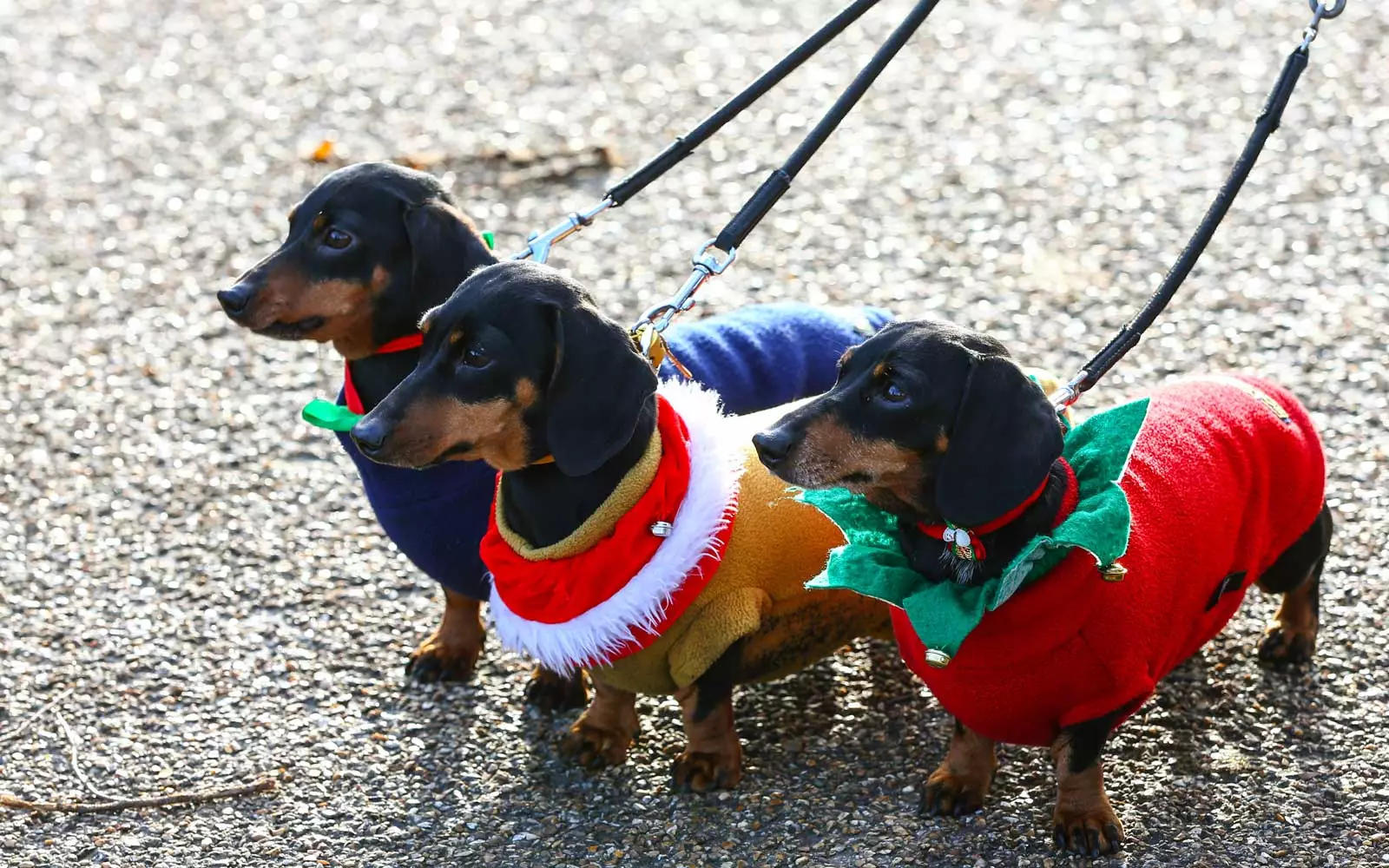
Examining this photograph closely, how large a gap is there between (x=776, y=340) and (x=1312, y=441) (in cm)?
145

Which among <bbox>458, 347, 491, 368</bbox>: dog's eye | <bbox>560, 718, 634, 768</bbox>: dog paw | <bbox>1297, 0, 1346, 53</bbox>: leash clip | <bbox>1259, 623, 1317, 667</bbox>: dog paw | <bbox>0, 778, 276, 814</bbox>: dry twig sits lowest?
→ <bbox>0, 778, 276, 814</bbox>: dry twig

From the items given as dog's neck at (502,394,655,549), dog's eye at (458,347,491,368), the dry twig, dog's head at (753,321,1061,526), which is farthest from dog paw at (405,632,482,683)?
dog's head at (753,321,1061,526)

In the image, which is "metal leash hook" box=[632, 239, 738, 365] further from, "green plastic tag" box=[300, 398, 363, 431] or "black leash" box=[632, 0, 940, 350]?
"green plastic tag" box=[300, 398, 363, 431]

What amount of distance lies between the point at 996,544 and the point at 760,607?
70 centimetres

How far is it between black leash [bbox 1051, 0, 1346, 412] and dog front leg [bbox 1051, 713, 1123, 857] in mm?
801

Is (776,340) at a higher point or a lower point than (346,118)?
higher

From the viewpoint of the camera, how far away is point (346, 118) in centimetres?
878

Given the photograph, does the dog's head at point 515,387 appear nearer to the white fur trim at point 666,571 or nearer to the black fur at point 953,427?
the white fur trim at point 666,571

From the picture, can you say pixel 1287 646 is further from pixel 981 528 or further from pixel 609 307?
pixel 609 307

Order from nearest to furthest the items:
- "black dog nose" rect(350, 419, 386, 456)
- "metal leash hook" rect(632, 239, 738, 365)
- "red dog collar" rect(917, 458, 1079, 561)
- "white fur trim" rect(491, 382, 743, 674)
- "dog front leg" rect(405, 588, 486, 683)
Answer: "red dog collar" rect(917, 458, 1079, 561)
"black dog nose" rect(350, 419, 386, 456)
"white fur trim" rect(491, 382, 743, 674)
"metal leash hook" rect(632, 239, 738, 365)
"dog front leg" rect(405, 588, 486, 683)

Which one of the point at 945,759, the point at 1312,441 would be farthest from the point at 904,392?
the point at 1312,441

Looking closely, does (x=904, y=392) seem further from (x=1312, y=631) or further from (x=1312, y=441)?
(x=1312, y=631)

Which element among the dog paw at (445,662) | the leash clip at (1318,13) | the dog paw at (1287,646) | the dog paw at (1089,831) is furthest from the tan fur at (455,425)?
the dog paw at (1287,646)

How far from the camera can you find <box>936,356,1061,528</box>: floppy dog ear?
3113mm
